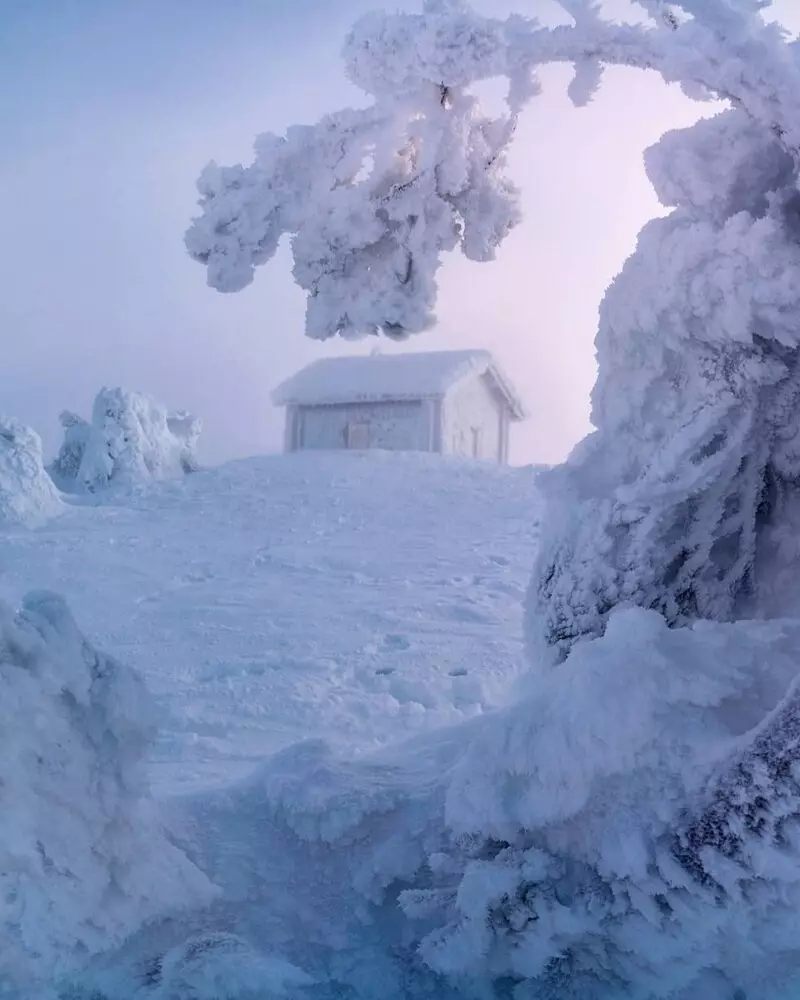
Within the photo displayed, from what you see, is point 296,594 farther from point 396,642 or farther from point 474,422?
point 474,422

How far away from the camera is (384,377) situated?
22.9 meters

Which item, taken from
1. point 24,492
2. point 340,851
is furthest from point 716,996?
point 24,492

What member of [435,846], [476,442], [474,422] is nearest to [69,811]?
[435,846]

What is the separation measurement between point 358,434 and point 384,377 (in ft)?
5.20

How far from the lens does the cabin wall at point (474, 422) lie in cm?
2236

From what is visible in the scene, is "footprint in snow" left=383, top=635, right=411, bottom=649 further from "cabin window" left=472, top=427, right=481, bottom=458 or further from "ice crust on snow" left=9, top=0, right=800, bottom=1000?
"cabin window" left=472, top=427, right=481, bottom=458

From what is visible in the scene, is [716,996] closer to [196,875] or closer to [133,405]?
[196,875]

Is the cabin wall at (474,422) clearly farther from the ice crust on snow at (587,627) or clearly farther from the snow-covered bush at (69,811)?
the snow-covered bush at (69,811)

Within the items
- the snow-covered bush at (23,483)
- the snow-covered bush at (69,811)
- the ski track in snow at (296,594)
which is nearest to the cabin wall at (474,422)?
the ski track in snow at (296,594)

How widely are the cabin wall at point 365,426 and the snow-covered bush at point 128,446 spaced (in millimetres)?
4458

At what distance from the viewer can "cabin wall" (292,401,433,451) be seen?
72.1ft

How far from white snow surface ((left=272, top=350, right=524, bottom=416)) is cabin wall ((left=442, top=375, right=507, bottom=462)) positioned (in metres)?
0.42

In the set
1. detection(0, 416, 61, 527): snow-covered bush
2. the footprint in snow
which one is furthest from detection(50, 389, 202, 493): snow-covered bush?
the footprint in snow

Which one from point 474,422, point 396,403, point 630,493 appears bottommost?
point 630,493
